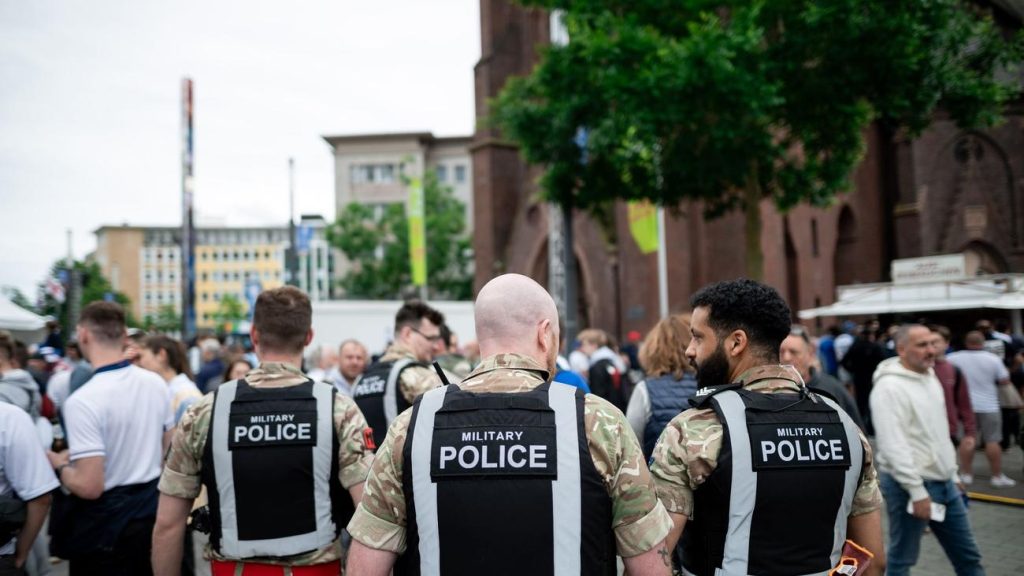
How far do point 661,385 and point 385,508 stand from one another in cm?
242

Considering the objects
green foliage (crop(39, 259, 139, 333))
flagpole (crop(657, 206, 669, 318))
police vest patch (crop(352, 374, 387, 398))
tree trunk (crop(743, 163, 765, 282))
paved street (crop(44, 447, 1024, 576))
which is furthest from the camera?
green foliage (crop(39, 259, 139, 333))

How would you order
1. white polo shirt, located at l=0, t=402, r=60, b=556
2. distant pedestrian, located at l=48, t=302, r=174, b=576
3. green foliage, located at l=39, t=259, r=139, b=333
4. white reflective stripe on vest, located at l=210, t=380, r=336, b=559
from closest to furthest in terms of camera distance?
1. white reflective stripe on vest, located at l=210, t=380, r=336, b=559
2. white polo shirt, located at l=0, t=402, r=60, b=556
3. distant pedestrian, located at l=48, t=302, r=174, b=576
4. green foliage, located at l=39, t=259, r=139, b=333

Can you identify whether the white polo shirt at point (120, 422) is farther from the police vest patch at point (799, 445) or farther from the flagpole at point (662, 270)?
the flagpole at point (662, 270)

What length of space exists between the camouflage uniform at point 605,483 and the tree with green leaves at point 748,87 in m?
10.8

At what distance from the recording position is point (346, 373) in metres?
7.50

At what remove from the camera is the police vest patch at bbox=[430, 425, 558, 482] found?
2.04 meters

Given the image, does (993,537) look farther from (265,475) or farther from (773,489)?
(265,475)

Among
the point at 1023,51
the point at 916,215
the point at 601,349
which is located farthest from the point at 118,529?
the point at 916,215

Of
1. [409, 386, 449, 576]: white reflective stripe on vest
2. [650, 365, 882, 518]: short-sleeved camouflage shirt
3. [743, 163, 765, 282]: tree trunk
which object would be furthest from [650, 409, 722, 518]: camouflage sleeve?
[743, 163, 765, 282]: tree trunk

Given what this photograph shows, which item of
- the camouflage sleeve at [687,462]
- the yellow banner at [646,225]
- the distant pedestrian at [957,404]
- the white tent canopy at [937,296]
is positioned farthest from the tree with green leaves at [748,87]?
the camouflage sleeve at [687,462]

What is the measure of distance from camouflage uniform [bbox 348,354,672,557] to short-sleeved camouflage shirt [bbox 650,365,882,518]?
30 centimetres

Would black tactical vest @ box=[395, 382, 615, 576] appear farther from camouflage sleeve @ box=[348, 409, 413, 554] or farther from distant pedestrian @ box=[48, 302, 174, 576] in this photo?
Answer: distant pedestrian @ box=[48, 302, 174, 576]

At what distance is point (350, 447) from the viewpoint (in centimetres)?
320

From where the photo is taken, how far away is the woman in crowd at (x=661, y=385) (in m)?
4.15
